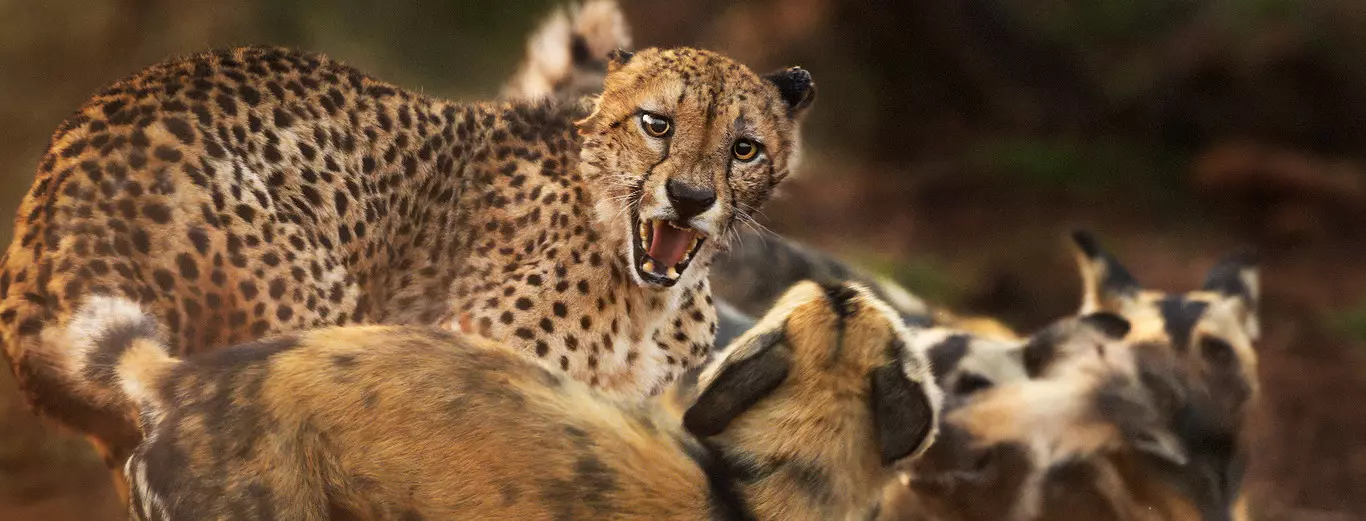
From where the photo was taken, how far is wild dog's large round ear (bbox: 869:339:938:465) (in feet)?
7.23

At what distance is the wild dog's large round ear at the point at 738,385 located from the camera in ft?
7.18

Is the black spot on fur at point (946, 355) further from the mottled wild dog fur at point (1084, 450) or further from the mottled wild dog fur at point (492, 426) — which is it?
the mottled wild dog fur at point (492, 426)

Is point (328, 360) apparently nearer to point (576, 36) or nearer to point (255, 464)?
point (255, 464)

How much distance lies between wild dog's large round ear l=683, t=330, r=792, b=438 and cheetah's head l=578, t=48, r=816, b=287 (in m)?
0.22

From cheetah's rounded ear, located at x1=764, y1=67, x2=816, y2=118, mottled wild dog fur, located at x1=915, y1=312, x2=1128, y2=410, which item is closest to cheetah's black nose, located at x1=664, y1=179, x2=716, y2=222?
cheetah's rounded ear, located at x1=764, y1=67, x2=816, y2=118

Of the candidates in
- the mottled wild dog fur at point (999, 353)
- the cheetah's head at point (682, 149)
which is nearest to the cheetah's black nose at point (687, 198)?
the cheetah's head at point (682, 149)

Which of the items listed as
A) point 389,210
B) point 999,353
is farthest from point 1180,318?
point 389,210

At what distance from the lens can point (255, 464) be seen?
196 cm

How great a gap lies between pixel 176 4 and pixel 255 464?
171cm

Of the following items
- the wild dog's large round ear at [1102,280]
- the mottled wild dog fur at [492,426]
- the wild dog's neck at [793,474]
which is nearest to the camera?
the mottled wild dog fur at [492,426]

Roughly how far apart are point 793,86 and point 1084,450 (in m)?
1.25

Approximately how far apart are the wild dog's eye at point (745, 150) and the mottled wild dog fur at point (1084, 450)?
100cm

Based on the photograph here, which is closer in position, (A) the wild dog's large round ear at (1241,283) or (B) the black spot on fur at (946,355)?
(B) the black spot on fur at (946,355)

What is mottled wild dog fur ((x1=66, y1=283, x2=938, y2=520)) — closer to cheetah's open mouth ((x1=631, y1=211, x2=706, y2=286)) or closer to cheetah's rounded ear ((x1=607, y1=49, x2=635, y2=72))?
cheetah's open mouth ((x1=631, y1=211, x2=706, y2=286))
